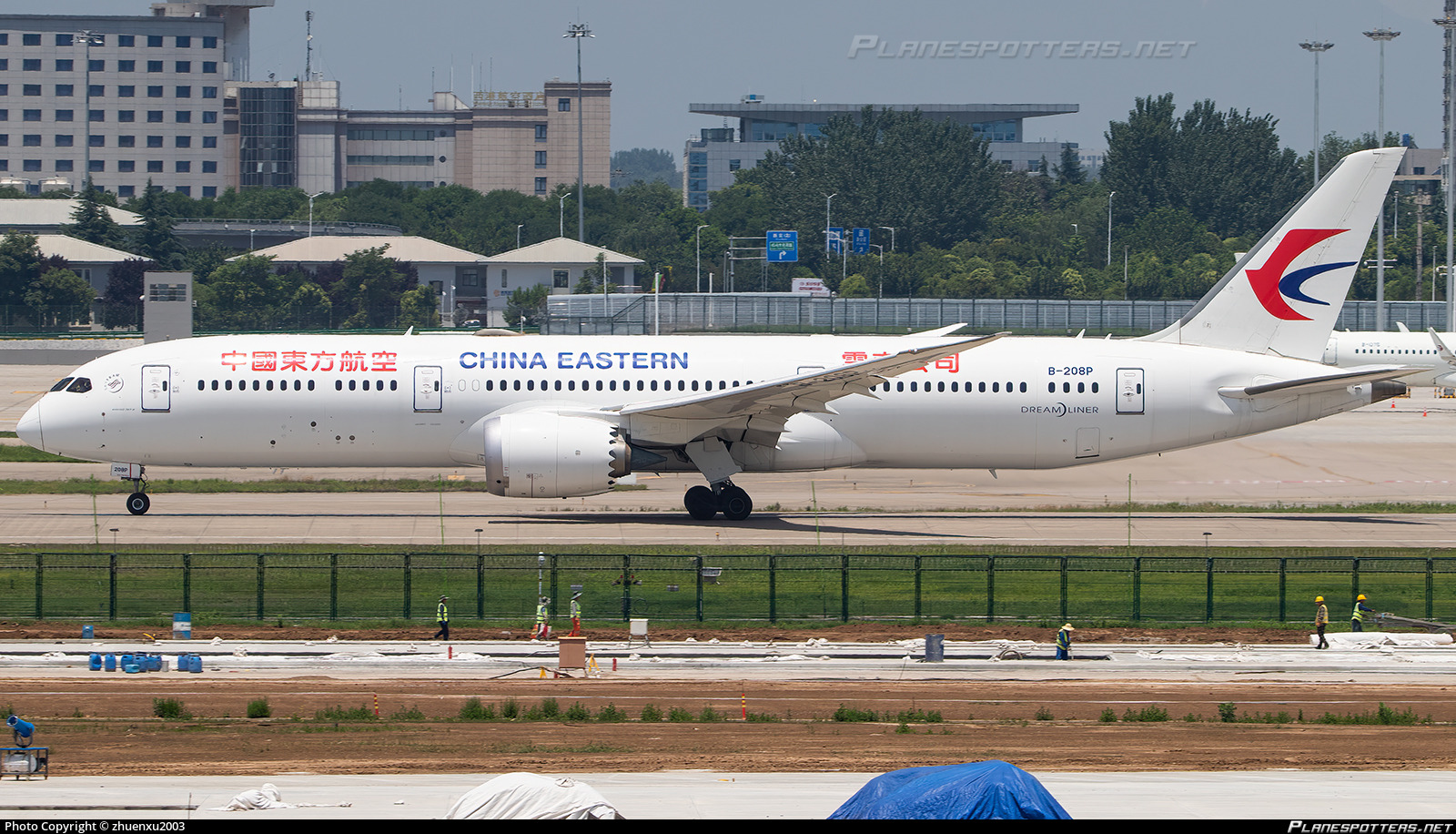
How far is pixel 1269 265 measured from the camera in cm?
4206

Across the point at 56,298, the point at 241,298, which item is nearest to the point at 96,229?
the point at 241,298

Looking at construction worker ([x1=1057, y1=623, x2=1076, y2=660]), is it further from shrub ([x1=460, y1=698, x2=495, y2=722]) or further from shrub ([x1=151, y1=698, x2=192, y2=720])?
shrub ([x1=151, y1=698, x2=192, y2=720])

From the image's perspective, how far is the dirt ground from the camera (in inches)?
765

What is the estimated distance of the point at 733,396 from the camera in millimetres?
37469

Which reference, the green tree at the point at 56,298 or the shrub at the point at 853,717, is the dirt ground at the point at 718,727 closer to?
the shrub at the point at 853,717

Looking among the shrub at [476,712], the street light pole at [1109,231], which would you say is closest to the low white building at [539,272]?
the street light pole at [1109,231]

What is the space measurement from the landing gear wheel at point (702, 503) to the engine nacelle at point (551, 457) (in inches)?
101

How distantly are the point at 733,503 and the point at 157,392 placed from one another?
14871mm

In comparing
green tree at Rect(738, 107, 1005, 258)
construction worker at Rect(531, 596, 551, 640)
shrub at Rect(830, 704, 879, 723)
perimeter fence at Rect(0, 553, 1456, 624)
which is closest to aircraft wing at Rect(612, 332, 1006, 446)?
perimeter fence at Rect(0, 553, 1456, 624)

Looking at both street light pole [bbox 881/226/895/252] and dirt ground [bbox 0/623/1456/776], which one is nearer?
dirt ground [bbox 0/623/1456/776]

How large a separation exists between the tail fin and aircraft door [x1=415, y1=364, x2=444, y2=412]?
65.3 feet

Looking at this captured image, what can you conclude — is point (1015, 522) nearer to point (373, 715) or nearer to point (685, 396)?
point (685, 396)
